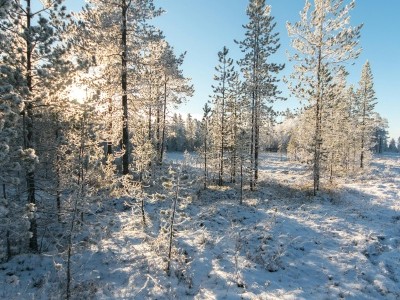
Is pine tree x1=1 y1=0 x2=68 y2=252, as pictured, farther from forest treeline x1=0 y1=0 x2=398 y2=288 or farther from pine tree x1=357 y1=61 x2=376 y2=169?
pine tree x1=357 y1=61 x2=376 y2=169

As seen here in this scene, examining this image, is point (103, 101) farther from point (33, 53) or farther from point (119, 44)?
point (33, 53)

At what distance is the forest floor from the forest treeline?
1.60m

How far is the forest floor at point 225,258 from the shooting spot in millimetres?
9414

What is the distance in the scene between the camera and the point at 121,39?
17484 millimetres

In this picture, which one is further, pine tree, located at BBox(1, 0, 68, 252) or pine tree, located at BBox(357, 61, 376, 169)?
pine tree, located at BBox(357, 61, 376, 169)

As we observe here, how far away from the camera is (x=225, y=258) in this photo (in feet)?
37.8

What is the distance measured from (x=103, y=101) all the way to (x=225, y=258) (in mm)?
11000

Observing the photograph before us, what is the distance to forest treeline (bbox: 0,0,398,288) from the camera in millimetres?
8729

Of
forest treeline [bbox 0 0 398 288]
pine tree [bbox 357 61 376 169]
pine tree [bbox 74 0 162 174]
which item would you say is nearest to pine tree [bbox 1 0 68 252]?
forest treeline [bbox 0 0 398 288]

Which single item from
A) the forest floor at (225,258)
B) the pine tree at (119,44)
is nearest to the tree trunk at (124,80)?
the pine tree at (119,44)

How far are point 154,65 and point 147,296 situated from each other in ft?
42.6

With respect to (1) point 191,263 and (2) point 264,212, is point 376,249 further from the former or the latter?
(1) point 191,263

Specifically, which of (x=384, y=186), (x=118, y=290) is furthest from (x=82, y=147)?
(x=384, y=186)

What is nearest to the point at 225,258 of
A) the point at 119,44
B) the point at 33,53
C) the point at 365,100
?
the point at 33,53
